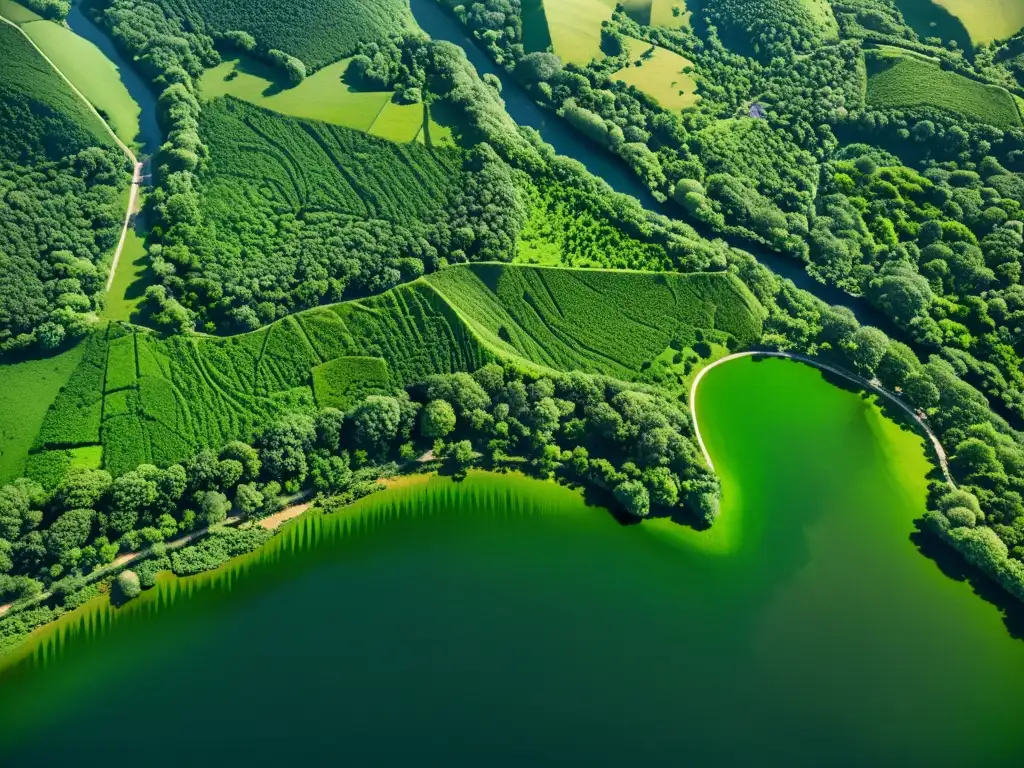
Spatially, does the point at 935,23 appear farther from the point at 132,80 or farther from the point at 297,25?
the point at 132,80

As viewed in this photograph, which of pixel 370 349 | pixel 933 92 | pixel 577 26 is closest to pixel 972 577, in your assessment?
pixel 370 349

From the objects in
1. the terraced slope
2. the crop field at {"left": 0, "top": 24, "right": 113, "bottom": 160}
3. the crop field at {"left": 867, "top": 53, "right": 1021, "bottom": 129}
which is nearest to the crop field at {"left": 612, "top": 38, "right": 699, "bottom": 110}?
the crop field at {"left": 867, "top": 53, "right": 1021, "bottom": 129}

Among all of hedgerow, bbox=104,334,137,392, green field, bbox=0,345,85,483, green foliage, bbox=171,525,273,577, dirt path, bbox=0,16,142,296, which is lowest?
green foliage, bbox=171,525,273,577

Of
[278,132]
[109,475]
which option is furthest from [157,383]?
[278,132]

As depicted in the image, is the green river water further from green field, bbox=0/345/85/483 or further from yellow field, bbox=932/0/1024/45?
yellow field, bbox=932/0/1024/45

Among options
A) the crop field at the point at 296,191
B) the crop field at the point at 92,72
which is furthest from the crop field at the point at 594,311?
the crop field at the point at 92,72

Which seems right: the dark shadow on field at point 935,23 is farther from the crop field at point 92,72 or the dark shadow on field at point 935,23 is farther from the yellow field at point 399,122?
the crop field at point 92,72
